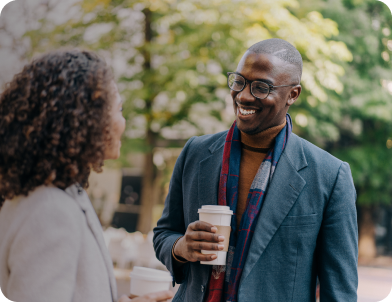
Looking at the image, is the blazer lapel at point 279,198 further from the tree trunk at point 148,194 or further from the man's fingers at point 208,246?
the tree trunk at point 148,194

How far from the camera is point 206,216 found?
1.88 meters

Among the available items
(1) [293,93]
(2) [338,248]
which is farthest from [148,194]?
(2) [338,248]

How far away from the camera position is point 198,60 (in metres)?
9.27

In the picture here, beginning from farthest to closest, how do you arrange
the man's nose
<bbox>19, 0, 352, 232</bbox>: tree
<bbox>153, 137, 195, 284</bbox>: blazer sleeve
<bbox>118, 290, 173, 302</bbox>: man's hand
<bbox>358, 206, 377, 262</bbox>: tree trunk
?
<bbox>358, 206, 377, 262</bbox>: tree trunk → <bbox>19, 0, 352, 232</bbox>: tree → <bbox>153, 137, 195, 284</bbox>: blazer sleeve → the man's nose → <bbox>118, 290, 173, 302</bbox>: man's hand

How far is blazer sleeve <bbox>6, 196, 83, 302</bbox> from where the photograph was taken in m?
1.30

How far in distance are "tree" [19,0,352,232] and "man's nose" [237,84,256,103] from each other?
669cm

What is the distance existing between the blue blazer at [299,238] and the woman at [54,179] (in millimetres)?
630

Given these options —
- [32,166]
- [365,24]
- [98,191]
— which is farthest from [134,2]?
[98,191]

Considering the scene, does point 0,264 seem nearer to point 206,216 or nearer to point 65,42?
point 206,216

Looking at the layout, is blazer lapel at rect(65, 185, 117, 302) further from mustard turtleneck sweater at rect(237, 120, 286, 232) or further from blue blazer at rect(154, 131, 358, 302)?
mustard turtleneck sweater at rect(237, 120, 286, 232)

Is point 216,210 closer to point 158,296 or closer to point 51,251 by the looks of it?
point 158,296

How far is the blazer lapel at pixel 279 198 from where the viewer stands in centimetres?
202

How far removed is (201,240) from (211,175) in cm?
54

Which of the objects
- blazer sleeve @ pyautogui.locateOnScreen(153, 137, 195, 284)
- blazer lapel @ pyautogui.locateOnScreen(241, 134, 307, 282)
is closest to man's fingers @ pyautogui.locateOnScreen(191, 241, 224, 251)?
blazer lapel @ pyautogui.locateOnScreen(241, 134, 307, 282)
